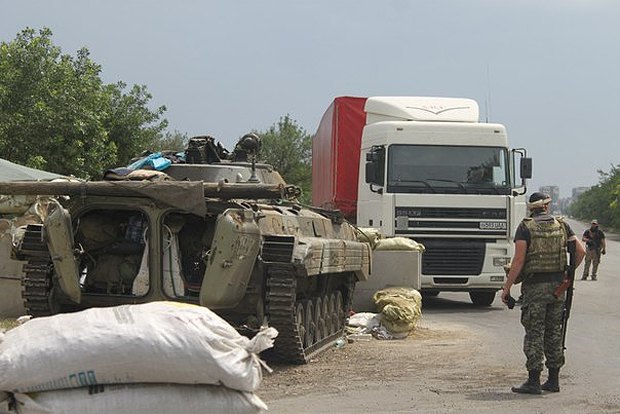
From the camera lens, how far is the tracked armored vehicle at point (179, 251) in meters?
10.3

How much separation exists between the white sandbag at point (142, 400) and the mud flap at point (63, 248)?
16.5 ft

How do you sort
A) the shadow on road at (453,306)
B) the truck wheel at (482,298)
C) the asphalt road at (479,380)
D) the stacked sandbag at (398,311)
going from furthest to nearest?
the truck wheel at (482,298)
the shadow on road at (453,306)
the stacked sandbag at (398,311)
the asphalt road at (479,380)

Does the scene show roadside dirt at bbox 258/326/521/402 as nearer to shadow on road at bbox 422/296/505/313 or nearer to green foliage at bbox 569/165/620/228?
shadow on road at bbox 422/296/505/313

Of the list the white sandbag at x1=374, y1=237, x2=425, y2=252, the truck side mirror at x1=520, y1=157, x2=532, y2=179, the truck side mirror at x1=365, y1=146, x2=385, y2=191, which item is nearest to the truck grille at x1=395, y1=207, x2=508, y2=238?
the truck side mirror at x1=365, y1=146, x2=385, y2=191

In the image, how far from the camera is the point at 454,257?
18734 millimetres

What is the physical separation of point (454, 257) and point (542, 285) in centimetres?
926

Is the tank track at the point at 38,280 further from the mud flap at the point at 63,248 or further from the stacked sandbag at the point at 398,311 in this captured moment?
the stacked sandbag at the point at 398,311

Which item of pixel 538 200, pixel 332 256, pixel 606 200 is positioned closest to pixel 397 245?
pixel 332 256

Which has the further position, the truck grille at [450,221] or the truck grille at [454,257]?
the truck grille at [454,257]

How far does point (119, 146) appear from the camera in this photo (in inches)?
1346

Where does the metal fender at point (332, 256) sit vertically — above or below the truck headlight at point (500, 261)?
above

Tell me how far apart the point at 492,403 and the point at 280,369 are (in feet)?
8.85

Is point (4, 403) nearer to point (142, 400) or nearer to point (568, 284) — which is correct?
point (142, 400)

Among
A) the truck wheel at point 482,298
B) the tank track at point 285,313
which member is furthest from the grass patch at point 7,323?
the truck wheel at point 482,298
